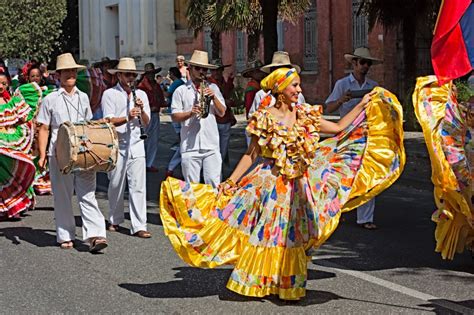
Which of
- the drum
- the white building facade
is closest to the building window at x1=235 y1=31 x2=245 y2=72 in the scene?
the white building facade

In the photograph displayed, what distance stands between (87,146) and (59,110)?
2.66ft

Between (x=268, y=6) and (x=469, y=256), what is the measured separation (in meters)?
11.9

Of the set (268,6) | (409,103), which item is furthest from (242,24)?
Result: (409,103)

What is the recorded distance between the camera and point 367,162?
26.4 ft

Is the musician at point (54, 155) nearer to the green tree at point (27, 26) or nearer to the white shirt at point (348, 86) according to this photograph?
the white shirt at point (348, 86)

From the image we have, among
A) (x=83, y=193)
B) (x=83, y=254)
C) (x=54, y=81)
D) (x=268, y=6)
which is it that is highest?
(x=268, y=6)

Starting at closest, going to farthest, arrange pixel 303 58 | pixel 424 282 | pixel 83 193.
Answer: pixel 424 282 → pixel 83 193 → pixel 303 58

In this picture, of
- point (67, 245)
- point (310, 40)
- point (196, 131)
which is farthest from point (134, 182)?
point (310, 40)

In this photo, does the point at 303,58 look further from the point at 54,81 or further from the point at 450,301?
the point at 450,301

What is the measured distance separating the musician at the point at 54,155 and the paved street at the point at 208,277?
0.94 feet

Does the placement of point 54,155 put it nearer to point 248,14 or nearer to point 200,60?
point 200,60

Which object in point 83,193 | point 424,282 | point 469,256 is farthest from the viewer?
point 83,193

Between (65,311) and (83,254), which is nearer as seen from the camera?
(65,311)

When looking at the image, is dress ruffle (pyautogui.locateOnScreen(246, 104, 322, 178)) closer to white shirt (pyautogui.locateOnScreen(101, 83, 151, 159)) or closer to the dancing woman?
white shirt (pyautogui.locateOnScreen(101, 83, 151, 159))
